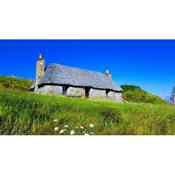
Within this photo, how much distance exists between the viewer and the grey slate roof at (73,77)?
6.69 meters

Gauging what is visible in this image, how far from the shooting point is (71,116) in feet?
17.8

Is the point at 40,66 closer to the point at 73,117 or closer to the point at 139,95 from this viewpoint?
the point at 73,117

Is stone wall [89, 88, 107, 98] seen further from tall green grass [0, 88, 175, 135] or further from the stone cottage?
tall green grass [0, 88, 175, 135]

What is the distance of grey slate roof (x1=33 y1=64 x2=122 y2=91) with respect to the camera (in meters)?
6.69

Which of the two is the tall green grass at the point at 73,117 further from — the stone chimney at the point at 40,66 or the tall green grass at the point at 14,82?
the stone chimney at the point at 40,66

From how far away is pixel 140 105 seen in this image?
627 centimetres

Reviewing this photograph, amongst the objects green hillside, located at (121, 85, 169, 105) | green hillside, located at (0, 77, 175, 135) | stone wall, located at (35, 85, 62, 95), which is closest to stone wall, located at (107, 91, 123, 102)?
green hillside, located at (121, 85, 169, 105)

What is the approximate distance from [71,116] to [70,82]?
240cm

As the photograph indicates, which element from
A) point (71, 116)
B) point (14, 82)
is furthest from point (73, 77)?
point (71, 116)

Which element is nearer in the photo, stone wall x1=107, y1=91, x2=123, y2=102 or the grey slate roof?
stone wall x1=107, y1=91, x2=123, y2=102

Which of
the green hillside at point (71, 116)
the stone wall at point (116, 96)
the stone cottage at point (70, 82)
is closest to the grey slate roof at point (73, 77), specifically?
the stone cottage at point (70, 82)
